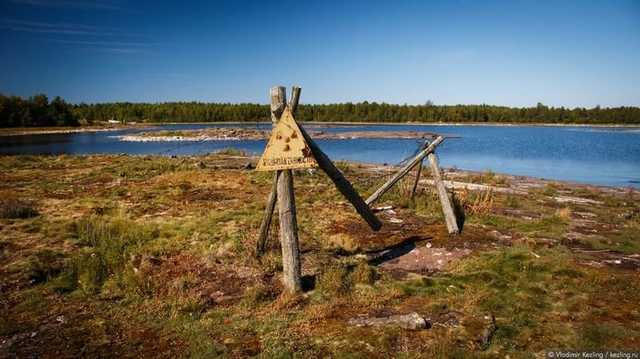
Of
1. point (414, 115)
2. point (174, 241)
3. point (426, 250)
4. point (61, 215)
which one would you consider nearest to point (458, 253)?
point (426, 250)

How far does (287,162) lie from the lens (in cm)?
740

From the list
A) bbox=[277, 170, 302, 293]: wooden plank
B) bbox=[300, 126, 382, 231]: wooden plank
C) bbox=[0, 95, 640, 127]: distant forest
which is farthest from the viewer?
bbox=[0, 95, 640, 127]: distant forest

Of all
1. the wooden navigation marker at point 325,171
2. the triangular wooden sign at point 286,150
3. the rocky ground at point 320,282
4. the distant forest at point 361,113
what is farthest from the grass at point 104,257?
the distant forest at point 361,113

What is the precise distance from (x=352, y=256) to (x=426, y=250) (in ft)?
6.58

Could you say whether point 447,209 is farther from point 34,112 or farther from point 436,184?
point 34,112

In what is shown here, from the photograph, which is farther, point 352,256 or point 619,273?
point 352,256

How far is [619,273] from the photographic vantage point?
887 cm

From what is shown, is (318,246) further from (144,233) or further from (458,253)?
(144,233)

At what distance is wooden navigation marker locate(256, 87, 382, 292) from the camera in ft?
24.3

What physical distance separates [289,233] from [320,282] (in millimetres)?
1259

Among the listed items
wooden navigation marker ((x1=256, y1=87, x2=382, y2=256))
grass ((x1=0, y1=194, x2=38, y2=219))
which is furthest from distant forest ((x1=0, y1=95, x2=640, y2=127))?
wooden navigation marker ((x1=256, y1=87, x2=382, y2=256))

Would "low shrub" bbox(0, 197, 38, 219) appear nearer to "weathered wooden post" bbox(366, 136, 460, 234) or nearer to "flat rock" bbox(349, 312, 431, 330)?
"weathered wooden post" bbox(366, 136, 460, 234)

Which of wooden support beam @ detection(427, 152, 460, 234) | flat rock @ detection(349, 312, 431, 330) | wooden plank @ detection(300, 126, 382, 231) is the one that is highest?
wooden plank @ detection(300, 126, 382, 231)

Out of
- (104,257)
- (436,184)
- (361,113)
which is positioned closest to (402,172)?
(436,184)
